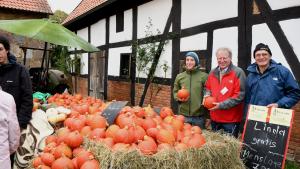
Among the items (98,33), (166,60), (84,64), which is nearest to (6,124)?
(166,60)

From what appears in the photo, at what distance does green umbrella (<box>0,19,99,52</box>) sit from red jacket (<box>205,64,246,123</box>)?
3343mm

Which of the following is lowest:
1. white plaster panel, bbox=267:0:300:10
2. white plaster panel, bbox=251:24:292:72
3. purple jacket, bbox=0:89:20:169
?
purple jacket, bbox=0:89:20:169

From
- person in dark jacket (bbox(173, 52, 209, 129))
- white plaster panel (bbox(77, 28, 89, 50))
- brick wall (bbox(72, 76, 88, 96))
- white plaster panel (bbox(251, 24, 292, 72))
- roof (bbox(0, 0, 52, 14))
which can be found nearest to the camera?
person in dark jacket (bbox(173, 52, 209, 129))

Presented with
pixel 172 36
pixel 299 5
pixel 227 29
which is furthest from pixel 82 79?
pixel 299 5

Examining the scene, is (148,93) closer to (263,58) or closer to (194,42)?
(194,42)

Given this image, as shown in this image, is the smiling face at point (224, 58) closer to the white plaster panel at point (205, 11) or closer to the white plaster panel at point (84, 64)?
the white plaster panel at point (205, 11)

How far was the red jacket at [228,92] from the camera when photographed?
4180 millimetres

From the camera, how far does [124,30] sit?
1148 centimetres

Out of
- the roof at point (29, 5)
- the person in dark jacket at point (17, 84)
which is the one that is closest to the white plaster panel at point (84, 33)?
the roof at point (29, 5)

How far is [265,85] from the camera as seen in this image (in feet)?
12.7

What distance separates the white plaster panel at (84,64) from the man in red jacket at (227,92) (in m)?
11.4

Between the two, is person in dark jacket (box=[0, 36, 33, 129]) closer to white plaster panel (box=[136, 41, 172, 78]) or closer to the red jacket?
the red jacket

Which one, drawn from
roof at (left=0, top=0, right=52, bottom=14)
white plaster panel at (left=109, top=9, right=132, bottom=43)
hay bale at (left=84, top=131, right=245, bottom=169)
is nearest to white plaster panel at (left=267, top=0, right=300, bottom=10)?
hay bale at (left=84, top=131, right=245, bottom=169)

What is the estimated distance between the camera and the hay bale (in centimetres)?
260
